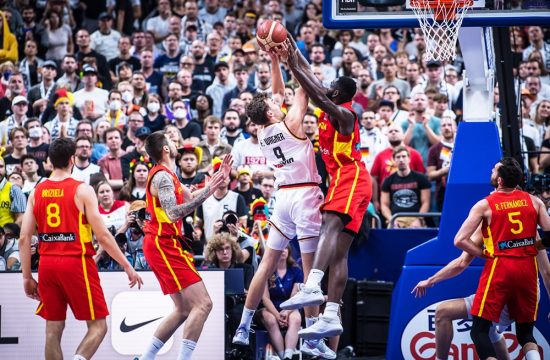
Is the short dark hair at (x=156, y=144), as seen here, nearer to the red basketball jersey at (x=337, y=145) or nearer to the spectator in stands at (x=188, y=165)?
the red basketball jersey at (x=337, y=145)

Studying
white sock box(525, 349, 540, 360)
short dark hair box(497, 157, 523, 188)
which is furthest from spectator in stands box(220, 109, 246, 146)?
white sock box(525, 349, 540, 360)

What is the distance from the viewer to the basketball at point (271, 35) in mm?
9570

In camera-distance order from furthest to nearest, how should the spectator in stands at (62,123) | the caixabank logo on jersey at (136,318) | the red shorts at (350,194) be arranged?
the spectator in stands at (62,123) → the caixabank logo on jersey at (136,318) → the red shorts at (350,194)

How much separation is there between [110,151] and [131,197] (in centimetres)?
146

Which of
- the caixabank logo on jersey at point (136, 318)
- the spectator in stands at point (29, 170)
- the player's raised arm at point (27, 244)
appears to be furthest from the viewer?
the spectator in stands at point (29, 170)

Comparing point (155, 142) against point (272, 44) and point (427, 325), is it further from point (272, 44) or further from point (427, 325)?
point (427, 325)

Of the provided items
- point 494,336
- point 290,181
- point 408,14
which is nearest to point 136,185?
point 290,181

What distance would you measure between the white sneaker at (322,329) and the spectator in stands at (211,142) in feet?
18.7

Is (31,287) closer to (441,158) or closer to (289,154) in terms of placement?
(289,154)

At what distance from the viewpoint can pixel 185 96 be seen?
1742 centimetres

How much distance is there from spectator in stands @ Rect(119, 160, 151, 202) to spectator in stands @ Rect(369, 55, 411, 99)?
4.76 m

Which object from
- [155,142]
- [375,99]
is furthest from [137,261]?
[375,99]

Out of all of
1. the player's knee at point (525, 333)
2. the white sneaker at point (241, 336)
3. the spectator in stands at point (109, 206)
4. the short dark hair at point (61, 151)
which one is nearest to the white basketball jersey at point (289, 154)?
the white sneaker at point (241, 336)

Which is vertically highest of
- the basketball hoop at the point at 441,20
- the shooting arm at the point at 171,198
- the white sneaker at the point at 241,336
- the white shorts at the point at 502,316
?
the basketball hoop at the point at 441,20
